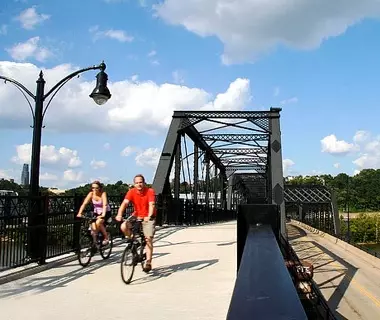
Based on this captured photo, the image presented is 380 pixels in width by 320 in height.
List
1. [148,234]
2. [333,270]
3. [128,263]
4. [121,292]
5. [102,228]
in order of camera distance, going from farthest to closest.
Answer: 1. [333,270]
2. [102,228]
3. [148,234]
4. [128,263]
5. [121,292]

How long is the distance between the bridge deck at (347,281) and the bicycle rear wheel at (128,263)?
33.3ft

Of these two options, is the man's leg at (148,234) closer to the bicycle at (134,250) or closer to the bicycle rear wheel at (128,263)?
the bicycle at (134,250)

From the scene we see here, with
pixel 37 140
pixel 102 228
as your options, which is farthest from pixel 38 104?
pixel 102 228

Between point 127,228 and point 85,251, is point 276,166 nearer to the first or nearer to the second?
point 85,251

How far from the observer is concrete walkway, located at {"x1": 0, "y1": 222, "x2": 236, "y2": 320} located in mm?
5160

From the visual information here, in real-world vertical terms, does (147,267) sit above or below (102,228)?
below

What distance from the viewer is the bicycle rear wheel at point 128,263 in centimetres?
678

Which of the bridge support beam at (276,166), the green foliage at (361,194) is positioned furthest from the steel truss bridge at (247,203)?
the green foliage at (361,194)

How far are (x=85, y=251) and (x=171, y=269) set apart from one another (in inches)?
61.5

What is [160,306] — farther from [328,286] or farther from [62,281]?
[328,286]

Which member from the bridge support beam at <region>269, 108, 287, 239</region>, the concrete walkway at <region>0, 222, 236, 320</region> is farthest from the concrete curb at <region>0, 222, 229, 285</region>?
the bridge support beam at <region>269, 108, 287, 239</region>

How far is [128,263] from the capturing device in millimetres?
6875

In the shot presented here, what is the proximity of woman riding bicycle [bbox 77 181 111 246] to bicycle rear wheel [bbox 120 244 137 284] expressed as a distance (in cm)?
150

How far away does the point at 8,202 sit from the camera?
7.18 m
